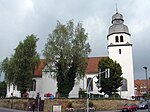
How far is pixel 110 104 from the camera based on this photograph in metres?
42.0

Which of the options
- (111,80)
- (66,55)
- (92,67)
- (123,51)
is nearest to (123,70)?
(123,51)

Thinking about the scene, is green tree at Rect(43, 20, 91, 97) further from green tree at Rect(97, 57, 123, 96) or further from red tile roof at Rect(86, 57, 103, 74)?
red tile roof at Rect(86, 57, 103, 74)

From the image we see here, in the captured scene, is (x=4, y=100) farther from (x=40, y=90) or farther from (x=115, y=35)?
(x=115, y=35)

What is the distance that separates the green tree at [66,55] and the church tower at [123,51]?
527 inches

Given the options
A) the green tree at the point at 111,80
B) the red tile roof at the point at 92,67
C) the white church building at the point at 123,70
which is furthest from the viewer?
the red tile roof at the point at 92,67

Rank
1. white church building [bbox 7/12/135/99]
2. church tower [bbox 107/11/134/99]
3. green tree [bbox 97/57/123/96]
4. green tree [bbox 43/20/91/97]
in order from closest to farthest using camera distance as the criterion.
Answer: green tree [bbox 43/20/91/97] < green tree [bbox 97/57/123/96] < church tower [bbox 107/11/134/99] < white church building [bbox 7/12/135/99]

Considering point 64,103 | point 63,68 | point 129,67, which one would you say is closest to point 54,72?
point 63,68

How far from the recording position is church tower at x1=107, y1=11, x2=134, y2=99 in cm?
5453

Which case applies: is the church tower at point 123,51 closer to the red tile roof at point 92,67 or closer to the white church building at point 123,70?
the white church building at point 123,70

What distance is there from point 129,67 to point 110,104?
15793mm

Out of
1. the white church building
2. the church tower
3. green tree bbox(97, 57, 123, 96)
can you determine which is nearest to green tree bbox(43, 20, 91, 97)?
green tree bbox(97, 57, 123, 96)

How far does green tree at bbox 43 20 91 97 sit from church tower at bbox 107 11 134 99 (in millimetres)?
13382

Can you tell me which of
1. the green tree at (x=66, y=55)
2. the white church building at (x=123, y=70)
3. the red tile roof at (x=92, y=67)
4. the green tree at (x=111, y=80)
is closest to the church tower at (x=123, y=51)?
the white church building at (x=123, y=70)

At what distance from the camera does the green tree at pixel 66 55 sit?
43.4m
